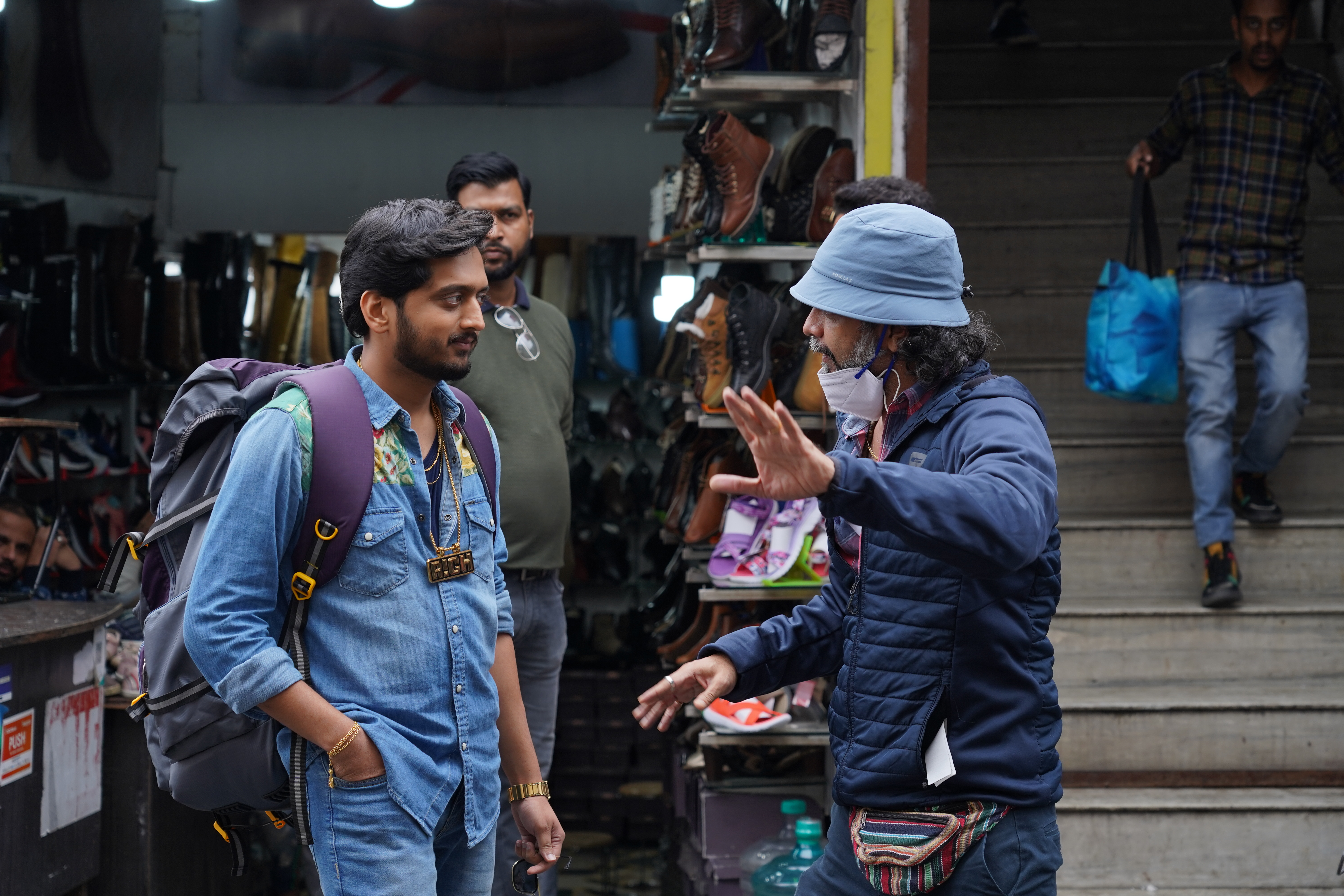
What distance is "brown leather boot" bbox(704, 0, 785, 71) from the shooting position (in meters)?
3.67

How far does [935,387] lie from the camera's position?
1894mm

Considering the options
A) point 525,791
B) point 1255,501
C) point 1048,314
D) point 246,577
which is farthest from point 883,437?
point 1048,314

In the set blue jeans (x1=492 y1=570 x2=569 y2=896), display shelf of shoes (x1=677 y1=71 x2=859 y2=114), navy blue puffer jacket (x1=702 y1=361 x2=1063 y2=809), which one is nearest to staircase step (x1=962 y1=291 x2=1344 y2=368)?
display shelf of shoes (x1=677 y1=71 x2=859 y2=114)

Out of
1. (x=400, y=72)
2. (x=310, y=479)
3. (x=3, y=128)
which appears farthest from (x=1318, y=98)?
(x=3, y=128)

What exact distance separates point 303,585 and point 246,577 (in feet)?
0.29

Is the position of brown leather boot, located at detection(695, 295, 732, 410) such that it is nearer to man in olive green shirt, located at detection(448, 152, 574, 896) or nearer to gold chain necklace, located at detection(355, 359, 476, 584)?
man in olive green shirt, located at detection(448, 152, 574, 896)

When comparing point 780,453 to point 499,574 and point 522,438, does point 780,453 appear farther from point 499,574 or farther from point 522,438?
point 522,438

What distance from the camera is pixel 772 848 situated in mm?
3812

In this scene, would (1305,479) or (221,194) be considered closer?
(1305,479)

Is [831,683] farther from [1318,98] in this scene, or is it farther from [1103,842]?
[1318,98]

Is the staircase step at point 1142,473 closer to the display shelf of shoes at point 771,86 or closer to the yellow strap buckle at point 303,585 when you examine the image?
the display shelf of shoes at point 771,86

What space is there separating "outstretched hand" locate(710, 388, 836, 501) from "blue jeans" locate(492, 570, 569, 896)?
5.52 ft

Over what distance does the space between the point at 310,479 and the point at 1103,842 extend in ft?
9.35

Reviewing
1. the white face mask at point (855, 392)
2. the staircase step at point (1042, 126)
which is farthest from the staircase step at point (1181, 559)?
the white face mask at point (855, 392)
